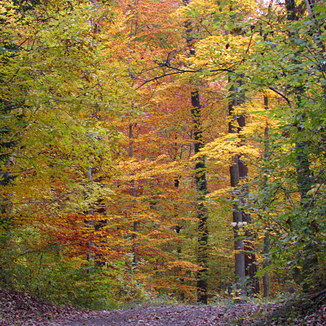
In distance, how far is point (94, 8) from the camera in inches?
292

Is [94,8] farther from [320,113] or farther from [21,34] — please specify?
[320,113]

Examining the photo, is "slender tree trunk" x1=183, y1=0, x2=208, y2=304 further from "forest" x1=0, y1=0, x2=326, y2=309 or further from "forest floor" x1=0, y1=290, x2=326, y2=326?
"forest floor" x1=0, y1=290, x2=326, y2=326

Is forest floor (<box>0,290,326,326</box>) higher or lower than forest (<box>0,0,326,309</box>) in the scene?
lower

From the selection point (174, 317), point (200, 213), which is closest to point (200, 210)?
point (200, 213)

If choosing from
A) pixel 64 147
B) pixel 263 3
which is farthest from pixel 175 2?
pixel 64 147

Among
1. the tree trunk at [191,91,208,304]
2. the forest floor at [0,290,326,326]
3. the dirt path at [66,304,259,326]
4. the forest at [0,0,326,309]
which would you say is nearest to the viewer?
the forest at [0,0,326,309]

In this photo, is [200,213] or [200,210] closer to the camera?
[200,210]

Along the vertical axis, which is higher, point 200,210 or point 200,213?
point 200,210

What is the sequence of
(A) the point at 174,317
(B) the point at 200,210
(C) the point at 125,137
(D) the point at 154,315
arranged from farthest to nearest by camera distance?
(B) the point at 200,210 → (C) the point at 125,137 → (D) the point at 154,315 → (A) the point at 174,317

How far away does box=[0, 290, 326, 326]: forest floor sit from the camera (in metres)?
5.25

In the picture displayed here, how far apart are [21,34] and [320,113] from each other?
21.3 feet

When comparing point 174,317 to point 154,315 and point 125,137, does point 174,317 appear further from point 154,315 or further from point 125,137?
point 125,137

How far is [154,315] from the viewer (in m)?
8.62

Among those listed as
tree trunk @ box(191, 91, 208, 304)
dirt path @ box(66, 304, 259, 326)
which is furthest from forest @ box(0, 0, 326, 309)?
dirt path @ box(66, 304, 259, 326)
